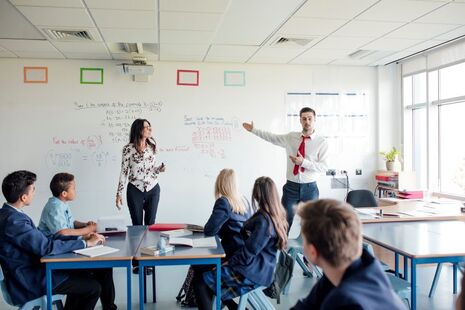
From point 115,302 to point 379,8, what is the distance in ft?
11.2

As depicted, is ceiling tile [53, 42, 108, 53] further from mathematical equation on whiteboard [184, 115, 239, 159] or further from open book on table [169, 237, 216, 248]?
open book on table [169, 237, 216, 248]

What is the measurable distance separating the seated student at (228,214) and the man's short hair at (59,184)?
1.01 metres

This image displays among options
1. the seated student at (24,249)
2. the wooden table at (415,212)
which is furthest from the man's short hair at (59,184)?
the wooden table at (415,212)

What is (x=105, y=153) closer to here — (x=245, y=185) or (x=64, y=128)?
(x=64, y=128)

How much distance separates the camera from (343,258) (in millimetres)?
1293

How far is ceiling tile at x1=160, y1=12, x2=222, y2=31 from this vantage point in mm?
3818

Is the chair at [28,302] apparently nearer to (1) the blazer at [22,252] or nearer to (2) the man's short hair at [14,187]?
(1) the blazer at [22,252]

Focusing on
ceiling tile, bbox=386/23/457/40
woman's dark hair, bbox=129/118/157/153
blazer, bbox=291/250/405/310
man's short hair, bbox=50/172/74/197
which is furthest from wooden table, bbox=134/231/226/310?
ceiling tile, bbox=386/23/457/40

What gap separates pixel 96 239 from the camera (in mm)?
2732

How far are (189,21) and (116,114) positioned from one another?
2125 millimetres

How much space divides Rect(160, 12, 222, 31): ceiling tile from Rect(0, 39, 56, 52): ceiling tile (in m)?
1.58

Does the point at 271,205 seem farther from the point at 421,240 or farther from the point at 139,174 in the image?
the point at 139,174

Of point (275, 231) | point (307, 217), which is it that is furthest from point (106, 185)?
point (307, 217)

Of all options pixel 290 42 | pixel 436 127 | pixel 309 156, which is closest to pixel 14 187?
pixel 309 156
